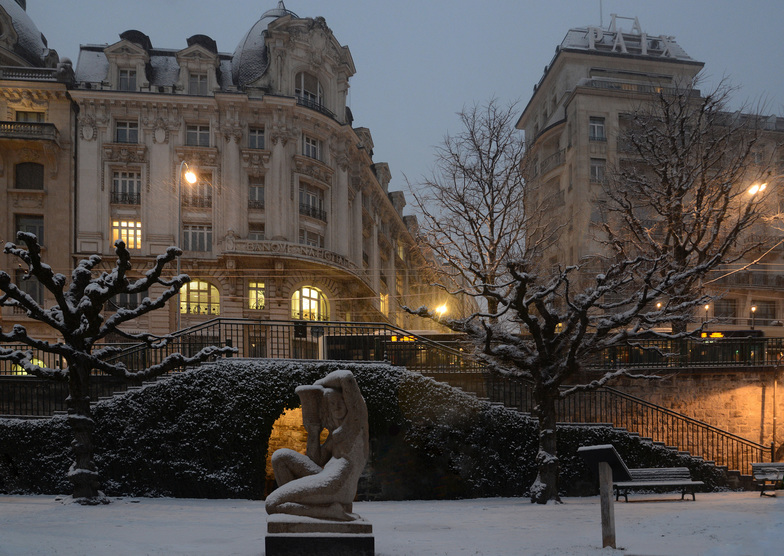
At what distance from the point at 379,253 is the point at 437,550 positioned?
1769 inches

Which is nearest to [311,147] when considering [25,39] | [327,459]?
[25,39]

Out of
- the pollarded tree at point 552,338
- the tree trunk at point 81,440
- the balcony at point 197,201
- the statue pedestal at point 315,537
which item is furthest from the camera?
the balcony at point 197,201

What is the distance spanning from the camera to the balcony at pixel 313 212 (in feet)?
129

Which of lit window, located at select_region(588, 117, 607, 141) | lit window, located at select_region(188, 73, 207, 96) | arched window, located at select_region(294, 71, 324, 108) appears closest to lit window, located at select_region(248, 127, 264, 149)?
arched window, located at select_region(294, 71, 324, 108)

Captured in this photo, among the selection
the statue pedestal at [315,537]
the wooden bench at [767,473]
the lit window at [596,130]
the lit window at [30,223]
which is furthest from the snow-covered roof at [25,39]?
the wooden bench at [767,473]

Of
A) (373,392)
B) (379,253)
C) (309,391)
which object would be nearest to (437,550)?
(309,391)

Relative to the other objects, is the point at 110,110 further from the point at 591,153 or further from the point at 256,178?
the point at 591,153

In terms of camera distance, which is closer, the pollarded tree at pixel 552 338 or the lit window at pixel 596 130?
the pollarded tree at pixel 552 338

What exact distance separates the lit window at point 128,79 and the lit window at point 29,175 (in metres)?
6.51

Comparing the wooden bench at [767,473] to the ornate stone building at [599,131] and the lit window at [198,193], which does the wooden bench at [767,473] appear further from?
the lit window at [198,193]

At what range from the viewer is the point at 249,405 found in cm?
1741

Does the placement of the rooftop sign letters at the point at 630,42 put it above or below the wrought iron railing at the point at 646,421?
above

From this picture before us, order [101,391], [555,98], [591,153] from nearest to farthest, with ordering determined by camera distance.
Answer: [101,391] → [591,153] → [555,98]

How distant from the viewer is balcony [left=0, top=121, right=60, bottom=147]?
3588 centimetres
